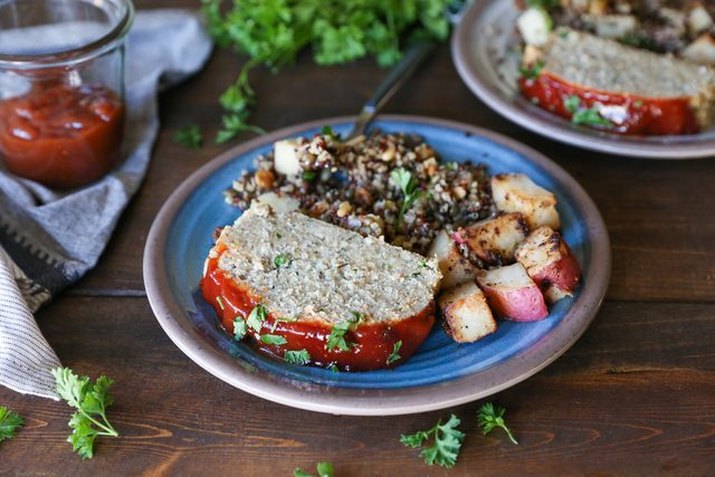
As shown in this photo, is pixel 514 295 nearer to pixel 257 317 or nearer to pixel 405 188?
pixel 405 188

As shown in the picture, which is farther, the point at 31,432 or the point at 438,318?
the point at 438,318

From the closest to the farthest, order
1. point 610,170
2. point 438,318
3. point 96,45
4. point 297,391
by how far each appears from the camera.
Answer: point 297,391 < point 438,318 < point 96,45 < point 610,170

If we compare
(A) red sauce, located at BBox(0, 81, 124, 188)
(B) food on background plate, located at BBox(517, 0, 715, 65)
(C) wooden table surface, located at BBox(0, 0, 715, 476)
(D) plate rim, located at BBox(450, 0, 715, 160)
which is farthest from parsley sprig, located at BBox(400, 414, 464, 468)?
(B) food on background plate, located at BBox(517, 0, 715, 65)

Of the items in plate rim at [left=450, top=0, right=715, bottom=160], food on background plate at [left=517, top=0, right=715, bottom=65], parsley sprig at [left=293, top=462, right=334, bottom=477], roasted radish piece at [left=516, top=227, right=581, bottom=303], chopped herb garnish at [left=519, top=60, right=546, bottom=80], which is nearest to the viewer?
parsley sprig at [left=293, top=462, right=334, bottom=477]

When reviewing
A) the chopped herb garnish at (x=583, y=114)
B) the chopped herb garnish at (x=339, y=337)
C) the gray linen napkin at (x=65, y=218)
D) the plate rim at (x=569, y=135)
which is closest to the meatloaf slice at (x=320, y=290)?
the chopped herb garnish at (x=339, y=337)

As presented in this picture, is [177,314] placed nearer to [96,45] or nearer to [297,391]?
[297,391]

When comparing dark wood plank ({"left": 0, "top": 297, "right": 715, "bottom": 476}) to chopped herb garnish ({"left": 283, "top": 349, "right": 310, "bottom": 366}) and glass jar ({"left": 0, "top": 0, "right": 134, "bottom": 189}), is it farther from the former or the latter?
glass jar ({"left": 0, "top": 0, "right": 134, "bottom": 189})

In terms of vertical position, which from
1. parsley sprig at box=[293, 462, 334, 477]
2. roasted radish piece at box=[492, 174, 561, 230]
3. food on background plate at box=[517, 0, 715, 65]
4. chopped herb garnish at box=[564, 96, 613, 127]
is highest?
food on background plate at box=[517, 0, 715, 65]

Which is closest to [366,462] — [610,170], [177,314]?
[177,314]
